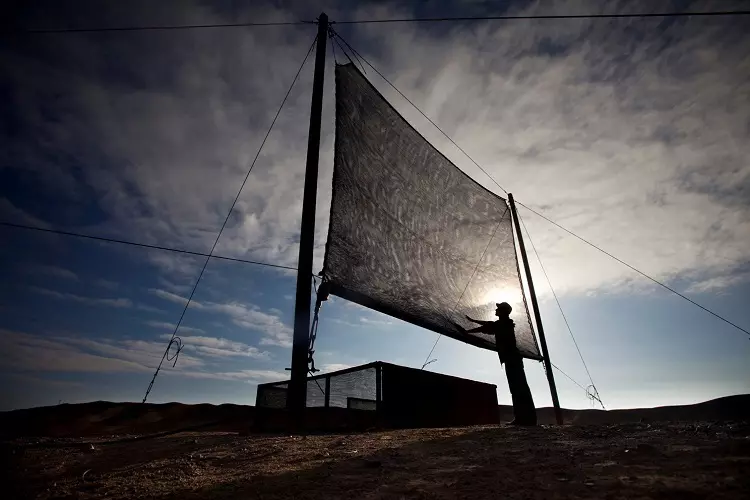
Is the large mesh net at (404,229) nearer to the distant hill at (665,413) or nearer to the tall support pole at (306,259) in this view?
the tall support pole at (306,259)

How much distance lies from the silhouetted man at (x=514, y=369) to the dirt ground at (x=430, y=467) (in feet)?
6.84

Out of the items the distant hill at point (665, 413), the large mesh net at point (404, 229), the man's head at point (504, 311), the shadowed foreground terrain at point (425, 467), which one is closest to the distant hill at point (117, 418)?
the distant hill at point (665, 413)

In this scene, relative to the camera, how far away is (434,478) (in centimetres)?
241

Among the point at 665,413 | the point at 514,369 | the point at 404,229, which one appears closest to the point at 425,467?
the point at 514,369

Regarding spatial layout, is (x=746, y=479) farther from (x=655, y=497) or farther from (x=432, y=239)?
(x=432, y=239)

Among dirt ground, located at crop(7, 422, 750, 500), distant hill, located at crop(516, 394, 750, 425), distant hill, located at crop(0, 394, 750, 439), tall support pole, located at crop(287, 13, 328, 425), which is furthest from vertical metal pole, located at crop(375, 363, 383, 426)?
distant hill, located at crop(516, 394, 750, 425)

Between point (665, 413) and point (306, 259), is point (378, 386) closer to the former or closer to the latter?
point (306, 259)

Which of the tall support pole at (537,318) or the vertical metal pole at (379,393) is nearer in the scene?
the vertical metal pole at (379,393)

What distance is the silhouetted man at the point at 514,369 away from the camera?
6.02 meters

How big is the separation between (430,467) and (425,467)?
4cm

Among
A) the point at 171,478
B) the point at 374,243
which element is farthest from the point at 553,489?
the point at 374,243

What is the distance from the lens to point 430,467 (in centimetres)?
268

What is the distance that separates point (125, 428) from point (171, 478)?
906 cm

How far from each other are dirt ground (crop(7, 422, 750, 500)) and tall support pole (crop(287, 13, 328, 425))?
1284mm
